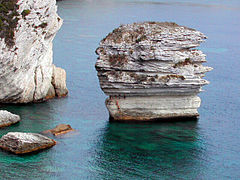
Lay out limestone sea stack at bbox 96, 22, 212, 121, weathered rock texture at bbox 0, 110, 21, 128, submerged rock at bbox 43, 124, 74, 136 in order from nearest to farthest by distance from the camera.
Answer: submerged rock at bbox 43, 124, 74, 136 → weathered rock texture at bbox 0, 110, 21, 128 → limestone sea stack at bbox 96, 22, 212, 121

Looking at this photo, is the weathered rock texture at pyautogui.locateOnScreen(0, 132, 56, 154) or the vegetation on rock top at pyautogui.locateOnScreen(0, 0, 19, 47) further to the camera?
the vegetation on rock top at pyautogui.locateOnScreen(0, 0, 19, 47)

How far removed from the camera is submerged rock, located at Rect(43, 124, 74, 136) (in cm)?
5900

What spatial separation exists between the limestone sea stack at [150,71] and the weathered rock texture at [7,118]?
12293mm

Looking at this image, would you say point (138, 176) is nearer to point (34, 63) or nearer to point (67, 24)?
point (34, 63)

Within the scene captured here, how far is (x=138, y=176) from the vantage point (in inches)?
1903

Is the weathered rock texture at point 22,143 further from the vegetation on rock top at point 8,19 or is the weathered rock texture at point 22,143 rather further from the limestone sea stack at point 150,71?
the vegetation on rock top at point 8,19

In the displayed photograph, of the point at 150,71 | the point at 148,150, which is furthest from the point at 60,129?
the point at 150,71

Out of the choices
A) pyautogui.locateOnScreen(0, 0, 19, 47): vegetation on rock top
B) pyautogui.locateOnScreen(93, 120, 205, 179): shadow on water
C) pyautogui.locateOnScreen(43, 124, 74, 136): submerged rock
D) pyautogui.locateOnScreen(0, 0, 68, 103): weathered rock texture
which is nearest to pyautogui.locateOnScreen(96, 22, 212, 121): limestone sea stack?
pyautogui.locateOnScreen(93, 120, 205, 179): shadow on water

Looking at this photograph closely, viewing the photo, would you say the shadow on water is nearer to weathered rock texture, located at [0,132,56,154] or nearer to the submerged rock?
the submerged rock

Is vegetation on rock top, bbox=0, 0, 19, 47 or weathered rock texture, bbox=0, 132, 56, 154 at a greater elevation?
vegetation on rock top, bbox=0, 0, 19, 47

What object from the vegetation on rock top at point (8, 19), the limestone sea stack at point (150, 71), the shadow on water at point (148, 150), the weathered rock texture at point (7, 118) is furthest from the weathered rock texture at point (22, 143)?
the vegetation on rock top at point (8, 19)

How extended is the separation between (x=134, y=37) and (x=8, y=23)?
18401 mm

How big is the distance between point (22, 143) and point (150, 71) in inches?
806

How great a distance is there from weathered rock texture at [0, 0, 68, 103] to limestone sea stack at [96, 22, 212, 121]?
11522 millimetres
